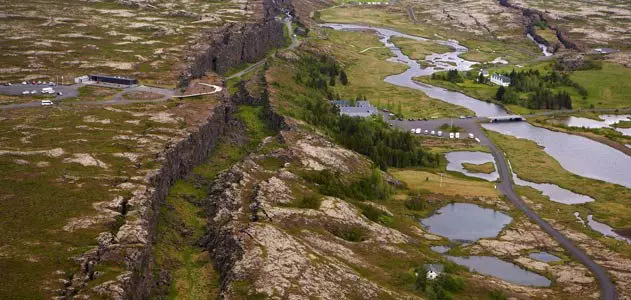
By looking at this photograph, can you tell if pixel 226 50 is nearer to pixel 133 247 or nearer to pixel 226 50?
pixel 226 50

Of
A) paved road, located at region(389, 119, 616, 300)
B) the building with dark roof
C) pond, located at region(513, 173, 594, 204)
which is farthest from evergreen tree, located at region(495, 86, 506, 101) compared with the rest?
the building with dark roof

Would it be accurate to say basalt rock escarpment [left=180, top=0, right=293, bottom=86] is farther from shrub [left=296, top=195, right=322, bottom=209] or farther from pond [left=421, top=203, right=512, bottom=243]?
pond [left=421, top=203, right=512, bottom=243]

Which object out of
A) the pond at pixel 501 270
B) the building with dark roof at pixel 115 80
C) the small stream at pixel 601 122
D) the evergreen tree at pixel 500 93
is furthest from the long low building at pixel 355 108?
the pond at pixel 501 270

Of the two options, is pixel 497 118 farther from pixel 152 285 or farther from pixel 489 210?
pixel 152 285

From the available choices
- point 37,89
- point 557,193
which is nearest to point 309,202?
point 557,193

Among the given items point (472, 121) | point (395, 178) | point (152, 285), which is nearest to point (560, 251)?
point (395, 178)

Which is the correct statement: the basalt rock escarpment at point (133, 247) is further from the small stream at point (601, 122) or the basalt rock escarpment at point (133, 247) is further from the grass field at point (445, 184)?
the small stream at point (601, 122)
